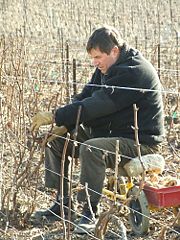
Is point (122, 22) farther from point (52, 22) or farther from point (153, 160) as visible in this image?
point (153, 160)

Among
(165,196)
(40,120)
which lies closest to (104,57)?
(40,120)

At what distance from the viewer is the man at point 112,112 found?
375cm

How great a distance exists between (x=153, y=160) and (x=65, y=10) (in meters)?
14.3

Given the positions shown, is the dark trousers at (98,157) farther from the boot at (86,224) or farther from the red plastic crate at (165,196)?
the red plastic crate at (165,196)

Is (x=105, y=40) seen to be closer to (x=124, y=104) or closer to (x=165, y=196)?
(x=124, y=104)

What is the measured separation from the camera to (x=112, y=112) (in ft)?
12.5

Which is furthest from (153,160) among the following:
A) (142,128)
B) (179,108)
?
(179,108)

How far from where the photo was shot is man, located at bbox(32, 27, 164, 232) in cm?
375

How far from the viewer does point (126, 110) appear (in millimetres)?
3873

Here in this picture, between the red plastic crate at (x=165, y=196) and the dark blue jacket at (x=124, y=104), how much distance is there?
15.2 inches

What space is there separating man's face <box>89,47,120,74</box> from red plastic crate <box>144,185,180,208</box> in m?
0.85

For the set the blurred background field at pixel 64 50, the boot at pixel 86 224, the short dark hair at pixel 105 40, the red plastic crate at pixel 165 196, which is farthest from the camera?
the blurred background field at pixel 64 50

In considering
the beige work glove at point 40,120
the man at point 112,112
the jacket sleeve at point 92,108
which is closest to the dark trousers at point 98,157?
the man at point 112,112

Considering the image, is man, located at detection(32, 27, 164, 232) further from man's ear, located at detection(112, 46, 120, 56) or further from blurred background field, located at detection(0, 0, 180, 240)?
blurred background field, located at detection(0, 0, 180, 240)
